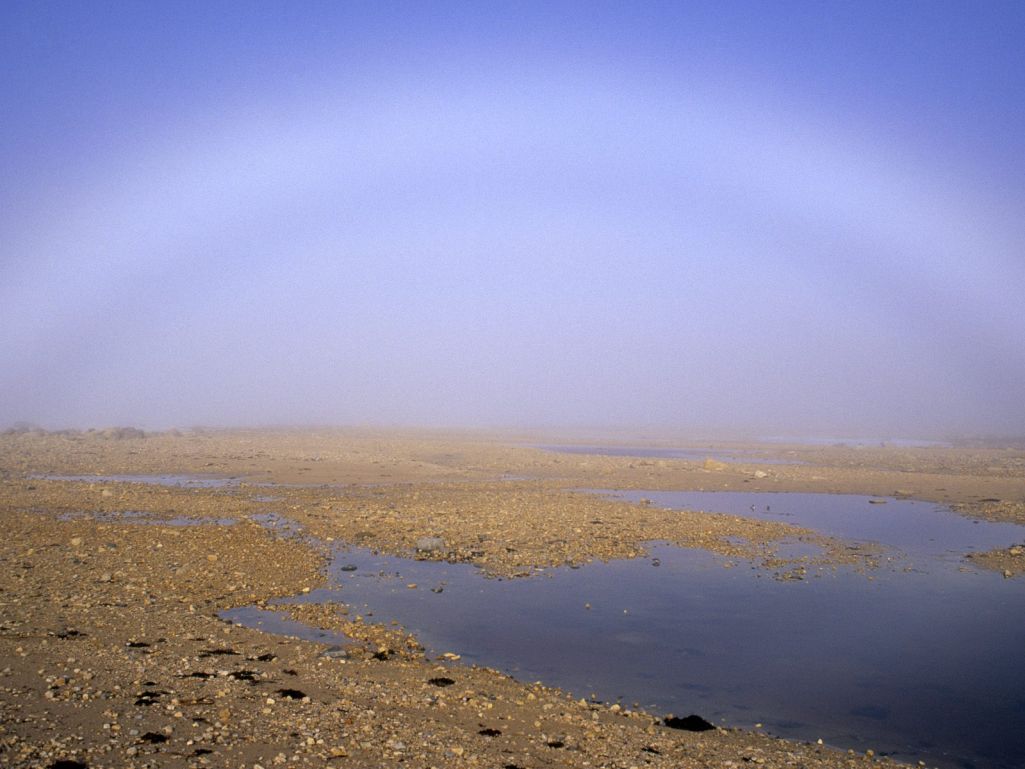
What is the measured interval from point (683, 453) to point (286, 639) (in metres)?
45.4

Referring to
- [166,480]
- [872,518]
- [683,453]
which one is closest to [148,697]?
[872,518]

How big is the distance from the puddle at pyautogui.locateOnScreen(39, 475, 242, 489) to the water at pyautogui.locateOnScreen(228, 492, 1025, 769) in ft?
46.9

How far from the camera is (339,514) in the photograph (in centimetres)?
2203

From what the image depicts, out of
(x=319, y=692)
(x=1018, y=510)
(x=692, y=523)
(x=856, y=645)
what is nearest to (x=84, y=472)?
(x=692, y=523)

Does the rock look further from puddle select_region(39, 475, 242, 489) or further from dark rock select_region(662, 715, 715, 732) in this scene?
puddle select_region(39, 475, 242, 489)

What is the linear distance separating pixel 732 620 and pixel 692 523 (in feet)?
29.4

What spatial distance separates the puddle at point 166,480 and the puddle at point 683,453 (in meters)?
25.4

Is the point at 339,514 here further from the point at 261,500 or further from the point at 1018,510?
the point at 1018,510

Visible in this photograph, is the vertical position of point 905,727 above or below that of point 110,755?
below

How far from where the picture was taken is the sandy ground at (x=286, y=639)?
7305mm

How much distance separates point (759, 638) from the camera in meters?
12.4

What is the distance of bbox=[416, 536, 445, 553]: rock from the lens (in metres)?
17.8

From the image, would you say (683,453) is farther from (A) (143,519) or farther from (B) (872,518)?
(A) (143,519)

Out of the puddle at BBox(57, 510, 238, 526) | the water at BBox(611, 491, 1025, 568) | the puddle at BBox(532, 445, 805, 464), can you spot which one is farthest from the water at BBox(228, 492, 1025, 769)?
the puddle at BBox(532, 445, 805, 464)
